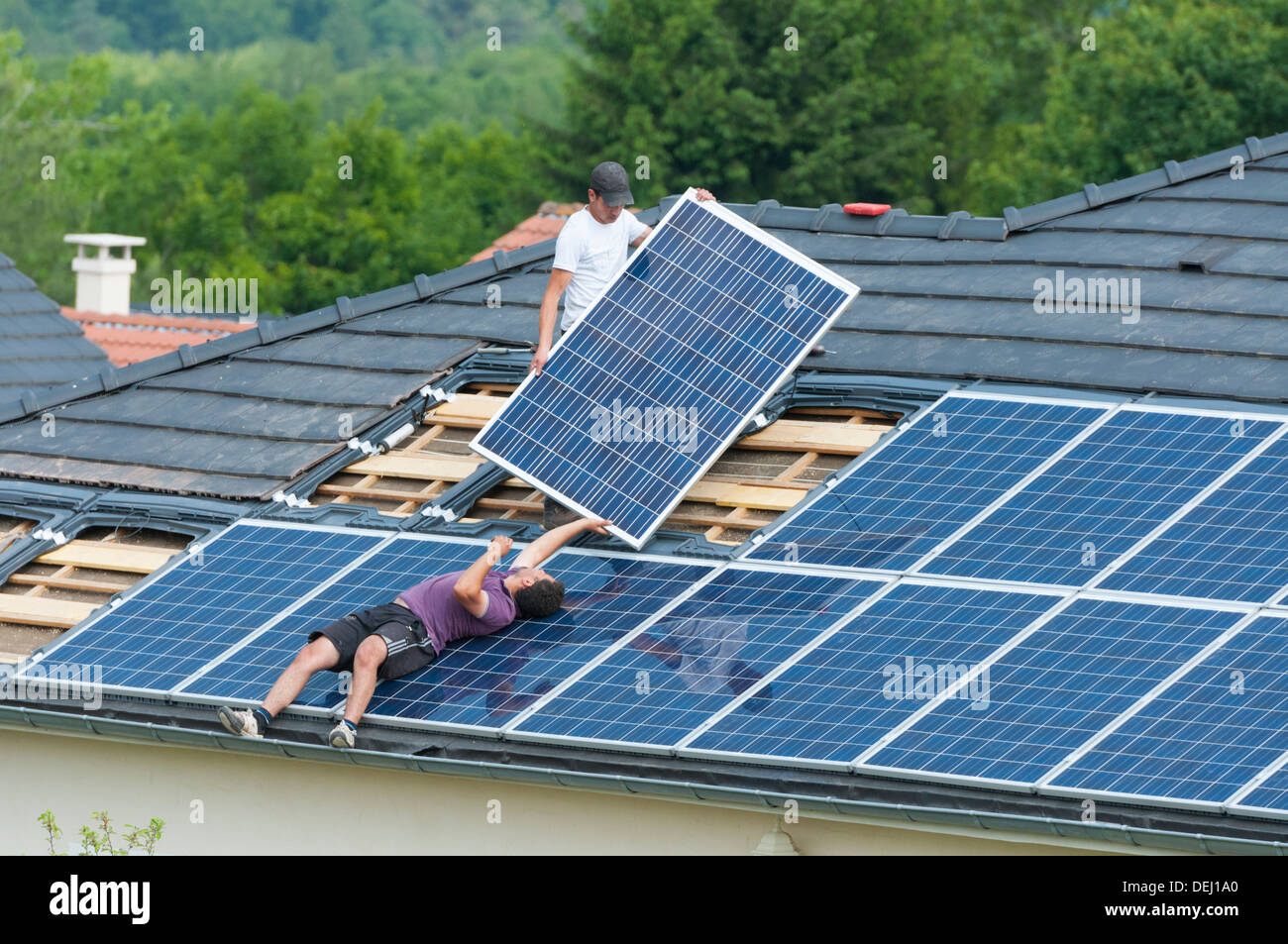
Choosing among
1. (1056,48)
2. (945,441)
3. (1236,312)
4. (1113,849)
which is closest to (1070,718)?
(1113,849)

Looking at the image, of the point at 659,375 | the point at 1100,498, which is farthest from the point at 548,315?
the point at 1100,498

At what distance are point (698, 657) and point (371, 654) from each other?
Result: 221 cm

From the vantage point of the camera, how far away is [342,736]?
12.6 meters

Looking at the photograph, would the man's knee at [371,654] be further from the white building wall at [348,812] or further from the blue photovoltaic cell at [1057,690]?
the blue photovoltaic cell at [1057,690]

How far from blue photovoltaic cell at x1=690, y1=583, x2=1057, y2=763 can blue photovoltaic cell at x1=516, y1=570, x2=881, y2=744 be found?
186 mm

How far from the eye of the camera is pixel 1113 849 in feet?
36.1

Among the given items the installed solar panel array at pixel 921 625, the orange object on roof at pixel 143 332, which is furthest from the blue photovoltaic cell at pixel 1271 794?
the orange object on roof at pixel 143 332

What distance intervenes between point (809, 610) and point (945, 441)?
218cm

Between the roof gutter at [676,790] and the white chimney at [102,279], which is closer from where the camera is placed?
the roof gutter at [676,790]

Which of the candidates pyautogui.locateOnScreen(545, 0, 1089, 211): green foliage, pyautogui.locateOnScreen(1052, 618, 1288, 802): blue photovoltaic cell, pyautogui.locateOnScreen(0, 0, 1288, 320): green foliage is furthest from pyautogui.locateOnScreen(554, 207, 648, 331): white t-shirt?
pyautogui.locateOnScreen(545, 0, 1089, 211): green foliage

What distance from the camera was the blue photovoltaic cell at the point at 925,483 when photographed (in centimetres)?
1362

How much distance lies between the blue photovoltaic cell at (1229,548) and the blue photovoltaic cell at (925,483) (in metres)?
1.34

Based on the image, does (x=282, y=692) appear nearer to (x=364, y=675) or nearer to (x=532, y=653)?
(x=364, y=675)
